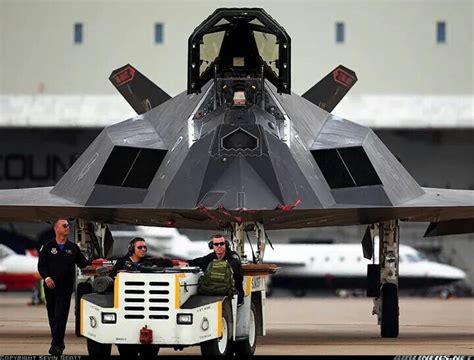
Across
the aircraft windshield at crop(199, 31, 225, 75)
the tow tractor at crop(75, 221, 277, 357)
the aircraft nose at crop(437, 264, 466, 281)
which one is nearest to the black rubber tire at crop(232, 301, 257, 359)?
the tow tractor at crop(75, 221, 277, 357)

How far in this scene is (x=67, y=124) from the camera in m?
50.8

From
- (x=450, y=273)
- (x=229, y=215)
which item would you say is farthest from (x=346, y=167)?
(x=450, y=273)

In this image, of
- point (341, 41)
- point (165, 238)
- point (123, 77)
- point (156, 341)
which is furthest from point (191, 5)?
point (156, 341)

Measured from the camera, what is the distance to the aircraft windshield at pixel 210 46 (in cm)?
2119

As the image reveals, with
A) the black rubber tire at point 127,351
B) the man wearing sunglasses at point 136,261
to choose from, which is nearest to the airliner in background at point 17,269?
the man wearing sunglasses at point 136,261

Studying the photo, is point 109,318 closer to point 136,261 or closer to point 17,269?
point 136,261

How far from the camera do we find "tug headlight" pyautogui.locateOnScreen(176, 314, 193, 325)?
1605 centimetres

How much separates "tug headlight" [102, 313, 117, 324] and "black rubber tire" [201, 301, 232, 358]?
3.37 ft

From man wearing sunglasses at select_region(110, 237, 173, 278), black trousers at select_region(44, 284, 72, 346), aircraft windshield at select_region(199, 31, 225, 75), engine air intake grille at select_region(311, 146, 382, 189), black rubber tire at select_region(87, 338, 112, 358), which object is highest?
aircraft windshield at select_region(199, 31, 225, 75)

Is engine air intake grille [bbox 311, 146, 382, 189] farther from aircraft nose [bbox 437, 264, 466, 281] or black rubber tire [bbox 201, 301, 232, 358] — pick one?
aircraft nose [bbox 437, 264, 466, 281]

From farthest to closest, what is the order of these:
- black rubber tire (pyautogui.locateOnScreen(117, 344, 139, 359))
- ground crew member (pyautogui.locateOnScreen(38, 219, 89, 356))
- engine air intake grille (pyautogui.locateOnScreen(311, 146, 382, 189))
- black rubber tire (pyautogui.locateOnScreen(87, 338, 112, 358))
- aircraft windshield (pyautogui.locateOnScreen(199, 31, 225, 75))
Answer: aircraft windshield (pyautogui.locateOnScreen(199, 31, 225, 75)) < engine air intake grille (pyautogui.locateOnScreen(311, 146, 382, 189)) < ground crew member (pyautogui.locateOnScreen(38, 219, 89, 356)) < black rubber tire (pyautogui.locateOnScreen(117, 344, 139, 359)) < black rubber tire (pyautogui.locateOnScreen(87, 338, 112, 358))

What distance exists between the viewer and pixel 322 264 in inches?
2270

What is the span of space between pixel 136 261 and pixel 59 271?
107cm

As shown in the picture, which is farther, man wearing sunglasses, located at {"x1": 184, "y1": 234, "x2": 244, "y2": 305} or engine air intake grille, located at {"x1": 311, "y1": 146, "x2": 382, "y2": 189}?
engine air intake grille, located at {"x1": 311, "y1": 146, "x2": 382, "y2": 189}
